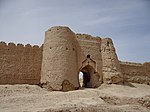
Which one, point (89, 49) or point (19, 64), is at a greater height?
point (89, 49)

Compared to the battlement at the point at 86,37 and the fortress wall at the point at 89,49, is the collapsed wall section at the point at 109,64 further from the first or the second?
the battlement at the point at 86,37

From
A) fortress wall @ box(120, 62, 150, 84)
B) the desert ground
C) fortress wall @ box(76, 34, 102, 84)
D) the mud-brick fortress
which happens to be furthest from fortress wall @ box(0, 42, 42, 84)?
fortress wall @ box(120, 62, 150, 84)

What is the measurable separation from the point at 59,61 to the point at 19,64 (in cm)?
343

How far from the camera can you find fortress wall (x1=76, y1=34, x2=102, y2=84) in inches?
909

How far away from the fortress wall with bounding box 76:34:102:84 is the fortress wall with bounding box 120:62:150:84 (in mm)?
4111

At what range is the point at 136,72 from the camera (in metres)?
27.9

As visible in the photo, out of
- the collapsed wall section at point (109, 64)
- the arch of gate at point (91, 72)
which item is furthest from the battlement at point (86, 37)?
the arch of gate at point (91, 72)

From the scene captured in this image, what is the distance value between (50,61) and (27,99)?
578 cm

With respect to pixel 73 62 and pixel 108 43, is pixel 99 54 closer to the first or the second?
pixel 108 43

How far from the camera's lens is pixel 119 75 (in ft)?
77.8

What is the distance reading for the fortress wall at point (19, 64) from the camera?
1988cm

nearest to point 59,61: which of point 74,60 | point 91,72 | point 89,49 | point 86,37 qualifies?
point 74,60

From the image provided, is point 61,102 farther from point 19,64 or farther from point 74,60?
point 74,60

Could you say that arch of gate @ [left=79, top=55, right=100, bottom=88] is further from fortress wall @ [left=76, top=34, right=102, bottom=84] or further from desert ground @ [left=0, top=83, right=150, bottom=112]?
desert ground @ [left=0, top=83, right=150, bottom=112]
